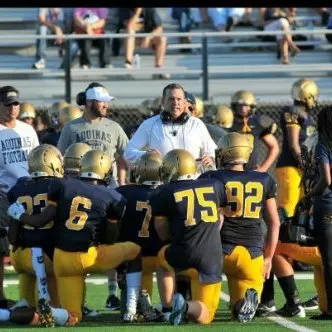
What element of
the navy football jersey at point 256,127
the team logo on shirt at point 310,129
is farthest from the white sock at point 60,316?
the team logo on shirt at point 310,129

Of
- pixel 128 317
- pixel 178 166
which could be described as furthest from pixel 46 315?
pixel 178 166

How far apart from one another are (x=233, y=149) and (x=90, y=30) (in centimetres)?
946

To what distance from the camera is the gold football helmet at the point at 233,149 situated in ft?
34.4

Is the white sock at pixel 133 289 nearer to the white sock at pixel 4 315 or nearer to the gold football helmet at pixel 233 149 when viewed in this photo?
the white sock at pixel 4 315

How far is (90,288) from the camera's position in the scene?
1306 centimetres

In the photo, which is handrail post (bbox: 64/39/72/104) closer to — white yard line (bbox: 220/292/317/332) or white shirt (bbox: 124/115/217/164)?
white shirt (bbox: 124/115/217/164)

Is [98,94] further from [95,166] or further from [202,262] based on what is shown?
[202,262]

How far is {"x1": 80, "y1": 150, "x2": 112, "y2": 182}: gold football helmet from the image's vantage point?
10.5 m

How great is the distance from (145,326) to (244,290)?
803 mm

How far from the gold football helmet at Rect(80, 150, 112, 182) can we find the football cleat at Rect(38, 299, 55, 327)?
1.08 metres

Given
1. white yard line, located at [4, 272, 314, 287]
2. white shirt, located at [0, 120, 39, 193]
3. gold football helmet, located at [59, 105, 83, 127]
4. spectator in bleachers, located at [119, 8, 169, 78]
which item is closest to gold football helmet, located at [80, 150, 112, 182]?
white shirt, located at [0, 120, 39, 193]

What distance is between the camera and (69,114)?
→ 46.2 feet

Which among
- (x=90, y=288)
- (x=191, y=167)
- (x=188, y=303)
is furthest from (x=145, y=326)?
(x=90, y=288)
